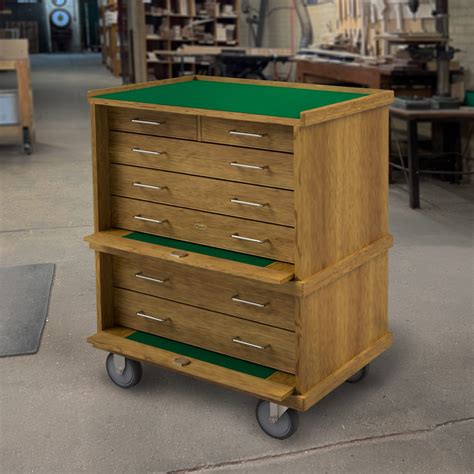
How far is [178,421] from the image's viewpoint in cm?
301

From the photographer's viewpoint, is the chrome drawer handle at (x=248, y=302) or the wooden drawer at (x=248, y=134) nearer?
the wooden drawer at (x=248, y=134)

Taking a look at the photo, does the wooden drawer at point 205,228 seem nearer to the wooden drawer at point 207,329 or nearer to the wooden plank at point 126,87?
the wooden drawer at point 207,329

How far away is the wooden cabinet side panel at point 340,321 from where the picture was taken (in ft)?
9.16

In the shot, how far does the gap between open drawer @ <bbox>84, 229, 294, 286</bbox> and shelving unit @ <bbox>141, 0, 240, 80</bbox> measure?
38.2ft

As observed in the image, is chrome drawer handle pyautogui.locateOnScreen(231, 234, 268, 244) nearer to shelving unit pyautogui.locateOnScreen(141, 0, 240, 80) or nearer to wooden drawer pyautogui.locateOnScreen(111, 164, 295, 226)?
wooden drawer pyautogui.locateOnScreen(111, 164, 295, 226)

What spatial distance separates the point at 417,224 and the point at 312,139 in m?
3.02


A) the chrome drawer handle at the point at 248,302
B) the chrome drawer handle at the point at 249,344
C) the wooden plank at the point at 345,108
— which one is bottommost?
the chrome drawer handle at the point at 249,344

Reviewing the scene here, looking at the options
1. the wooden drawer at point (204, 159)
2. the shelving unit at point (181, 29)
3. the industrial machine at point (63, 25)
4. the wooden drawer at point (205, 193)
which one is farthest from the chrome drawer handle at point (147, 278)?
the industrial machine at point (63, 25)

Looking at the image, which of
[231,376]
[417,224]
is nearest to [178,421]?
[231,376]

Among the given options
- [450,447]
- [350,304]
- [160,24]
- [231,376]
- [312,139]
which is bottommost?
[450,447]

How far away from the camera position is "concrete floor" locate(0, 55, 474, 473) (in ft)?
9.06

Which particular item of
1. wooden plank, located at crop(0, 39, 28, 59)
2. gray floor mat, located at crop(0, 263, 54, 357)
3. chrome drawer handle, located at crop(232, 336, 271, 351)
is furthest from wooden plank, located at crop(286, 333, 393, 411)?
wooden plank, located at crop(0, 39, 28, 59)

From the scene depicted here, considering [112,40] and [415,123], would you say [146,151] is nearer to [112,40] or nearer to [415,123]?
[415,123]

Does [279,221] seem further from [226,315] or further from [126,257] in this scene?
[126,257]
